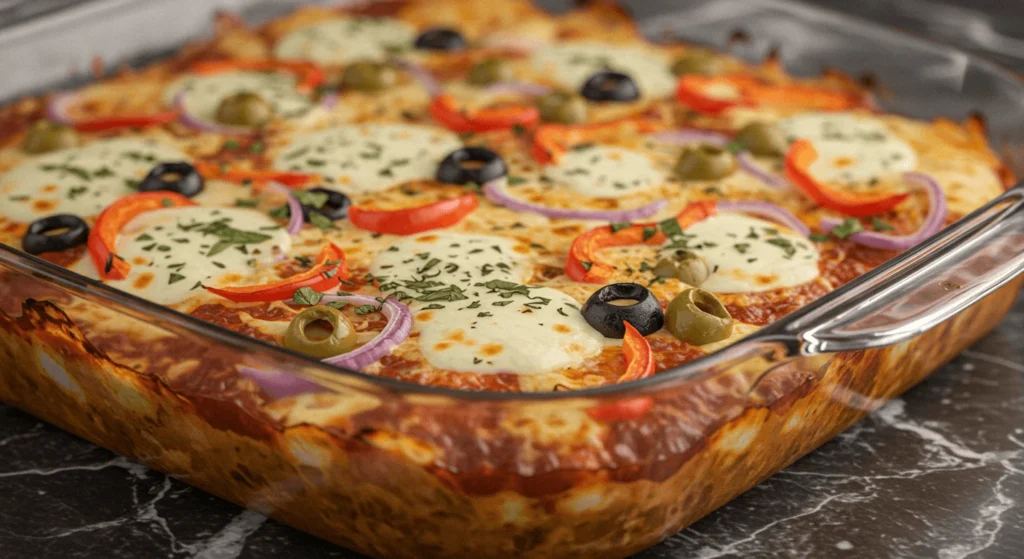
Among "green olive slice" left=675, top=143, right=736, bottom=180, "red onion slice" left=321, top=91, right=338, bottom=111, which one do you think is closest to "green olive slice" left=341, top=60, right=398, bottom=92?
"red onion slice" left=321, top=91, right=338, bottom=111

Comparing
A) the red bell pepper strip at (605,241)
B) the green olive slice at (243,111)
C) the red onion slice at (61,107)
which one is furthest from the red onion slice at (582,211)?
the red onion slice at (61,107)

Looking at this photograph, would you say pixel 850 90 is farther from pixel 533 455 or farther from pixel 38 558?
pixel 38 558

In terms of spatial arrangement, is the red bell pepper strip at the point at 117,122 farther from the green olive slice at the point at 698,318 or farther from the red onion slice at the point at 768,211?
the green olive slice at the point at 698,318

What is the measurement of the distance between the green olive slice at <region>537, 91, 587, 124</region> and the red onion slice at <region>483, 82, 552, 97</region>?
0.70ft

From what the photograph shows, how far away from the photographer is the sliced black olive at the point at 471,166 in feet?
10.9

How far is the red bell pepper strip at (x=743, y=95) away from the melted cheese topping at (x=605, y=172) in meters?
0.46

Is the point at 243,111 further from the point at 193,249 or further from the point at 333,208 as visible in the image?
the point at 193,249

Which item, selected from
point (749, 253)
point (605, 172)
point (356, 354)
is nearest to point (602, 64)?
point (605, 172)

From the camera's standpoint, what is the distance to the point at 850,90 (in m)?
4.20

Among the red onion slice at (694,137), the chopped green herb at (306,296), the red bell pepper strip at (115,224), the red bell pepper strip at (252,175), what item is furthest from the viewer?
the red onion slice at (694,137)

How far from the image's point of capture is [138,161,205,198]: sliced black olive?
126 inches

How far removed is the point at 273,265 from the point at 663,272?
885 mm

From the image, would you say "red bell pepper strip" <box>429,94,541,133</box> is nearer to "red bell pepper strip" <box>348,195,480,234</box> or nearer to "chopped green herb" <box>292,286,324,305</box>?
"red bell pepper strip" <box>348,195,480,234</box>

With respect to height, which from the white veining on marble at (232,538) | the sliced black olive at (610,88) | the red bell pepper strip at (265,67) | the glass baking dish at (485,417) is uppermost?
the sliced black olive at (610,88)
